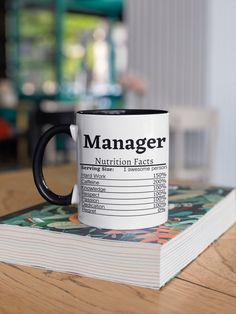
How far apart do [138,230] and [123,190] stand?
4cm

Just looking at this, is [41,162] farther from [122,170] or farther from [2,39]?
[2,39]

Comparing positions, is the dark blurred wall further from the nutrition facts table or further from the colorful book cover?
the nutrition facts table

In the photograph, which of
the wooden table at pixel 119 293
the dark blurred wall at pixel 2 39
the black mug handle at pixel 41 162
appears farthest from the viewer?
the dark blurred wall at pixel 2 39

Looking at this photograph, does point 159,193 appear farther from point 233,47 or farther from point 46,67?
point 46,67

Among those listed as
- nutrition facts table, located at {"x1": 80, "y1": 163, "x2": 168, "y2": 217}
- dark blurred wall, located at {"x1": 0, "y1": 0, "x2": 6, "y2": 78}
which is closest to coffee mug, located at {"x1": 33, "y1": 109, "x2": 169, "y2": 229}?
nutrition facts table, located at {"x1": 80, "y1": 163, "x2": 168, "y2": 217}

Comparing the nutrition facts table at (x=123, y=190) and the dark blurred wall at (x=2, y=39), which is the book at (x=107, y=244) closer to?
the nutrition facts table at (x=123, y=190)

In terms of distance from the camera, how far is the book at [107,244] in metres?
0.50

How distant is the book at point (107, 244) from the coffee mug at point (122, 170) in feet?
0.05

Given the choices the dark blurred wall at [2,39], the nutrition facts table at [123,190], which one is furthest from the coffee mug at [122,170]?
the dark blurred wall at [2,39]

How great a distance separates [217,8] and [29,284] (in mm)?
2685

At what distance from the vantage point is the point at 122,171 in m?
0.56

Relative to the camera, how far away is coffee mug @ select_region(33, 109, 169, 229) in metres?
0.56

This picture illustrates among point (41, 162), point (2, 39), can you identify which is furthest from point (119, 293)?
point (2, 39)

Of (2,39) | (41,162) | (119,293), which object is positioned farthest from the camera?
(2,39)
